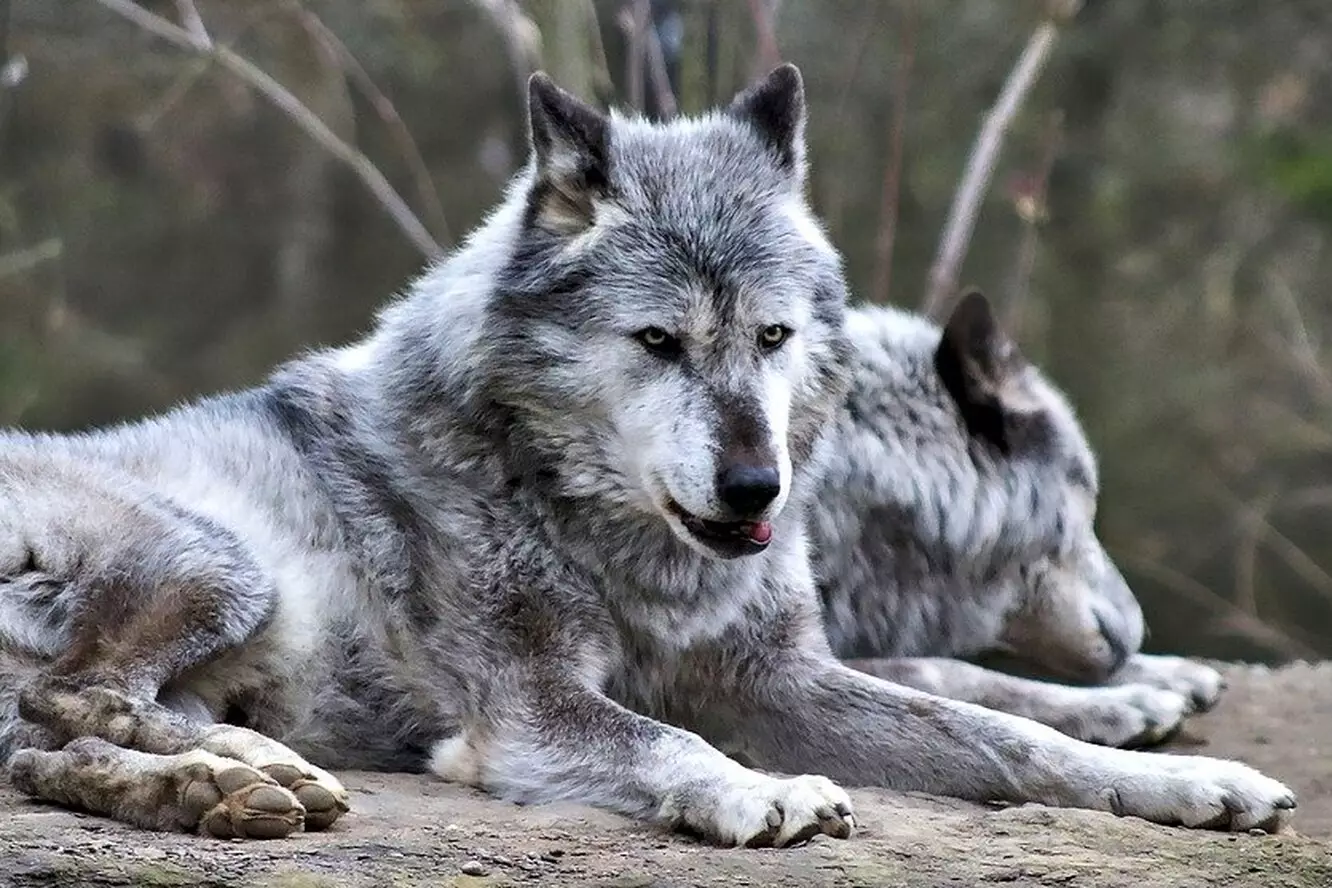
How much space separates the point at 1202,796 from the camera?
10.7 ft

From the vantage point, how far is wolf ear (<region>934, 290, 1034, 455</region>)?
15.1 feet

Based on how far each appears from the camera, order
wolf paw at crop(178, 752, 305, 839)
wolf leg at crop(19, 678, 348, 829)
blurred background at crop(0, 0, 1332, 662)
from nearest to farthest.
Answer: wolf paw at crop(178, 752, 305, 839), wolf leg at crop(19, 678, 348, 829), blurred background at crop(0, 0, 1332, 662)

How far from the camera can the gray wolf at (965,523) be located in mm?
4539

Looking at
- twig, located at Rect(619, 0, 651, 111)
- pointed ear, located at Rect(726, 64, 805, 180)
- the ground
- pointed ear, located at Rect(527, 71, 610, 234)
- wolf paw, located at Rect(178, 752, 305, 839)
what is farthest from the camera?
twig, located at Rect(619, 0, 651, 111)

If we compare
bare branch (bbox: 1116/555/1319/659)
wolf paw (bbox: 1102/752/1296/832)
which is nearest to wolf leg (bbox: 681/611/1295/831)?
wolf paw (bbox: 1102/752/1296/832)

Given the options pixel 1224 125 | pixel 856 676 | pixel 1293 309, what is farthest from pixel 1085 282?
pixel 856 676

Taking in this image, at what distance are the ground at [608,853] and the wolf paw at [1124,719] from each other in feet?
2.44

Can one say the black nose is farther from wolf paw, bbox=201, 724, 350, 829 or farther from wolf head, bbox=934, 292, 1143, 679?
wolf head, bbox=934, 292, 1143, 679

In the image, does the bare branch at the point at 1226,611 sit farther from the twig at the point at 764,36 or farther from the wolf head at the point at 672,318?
the wolf head at the point at 672,318

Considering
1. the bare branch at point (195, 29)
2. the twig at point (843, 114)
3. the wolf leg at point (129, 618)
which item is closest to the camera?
the wolf leg at point (129, 618)

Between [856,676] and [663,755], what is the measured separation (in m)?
0.71

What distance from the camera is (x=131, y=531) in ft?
11.1

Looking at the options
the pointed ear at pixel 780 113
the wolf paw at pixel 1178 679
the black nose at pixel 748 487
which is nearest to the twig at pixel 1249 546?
the wolf paw at pixel 1178 679

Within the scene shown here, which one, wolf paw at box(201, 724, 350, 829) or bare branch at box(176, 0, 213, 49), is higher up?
bare branch at box(176, 0, 213, 49)
